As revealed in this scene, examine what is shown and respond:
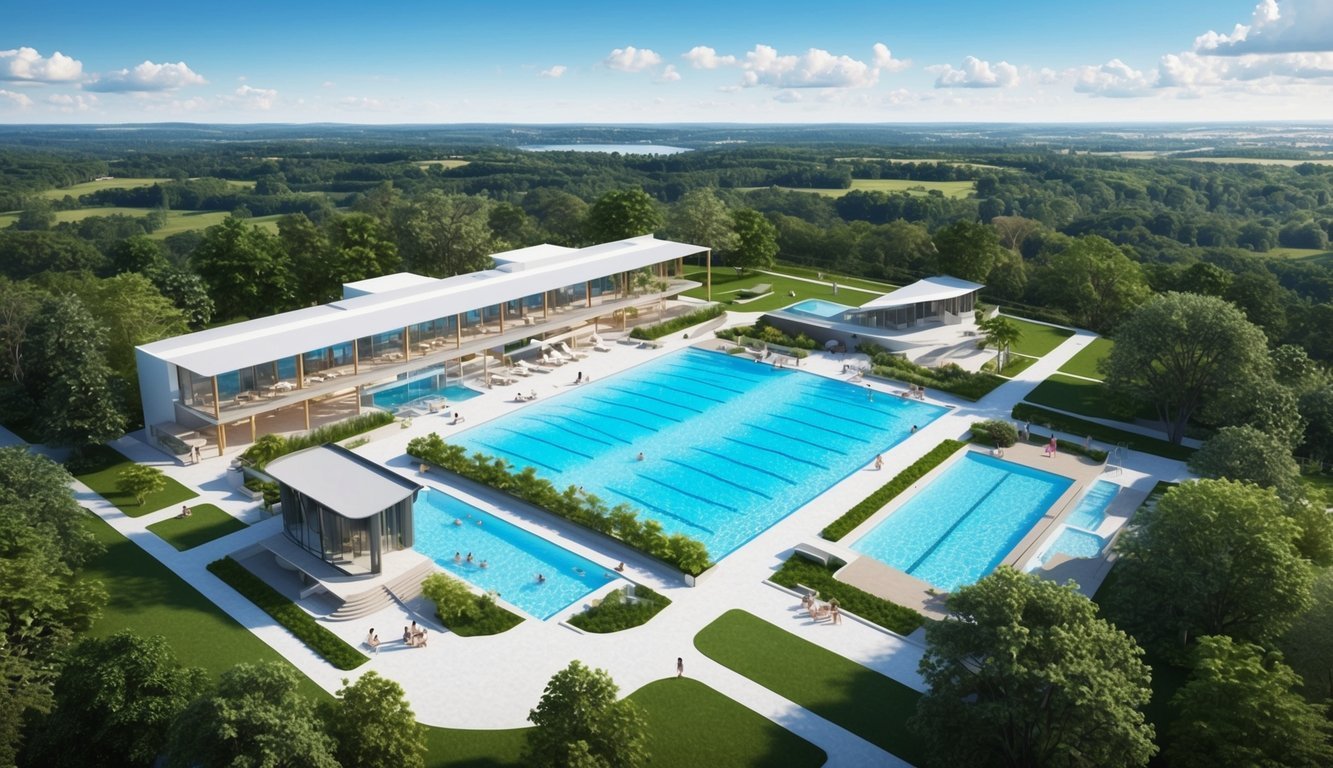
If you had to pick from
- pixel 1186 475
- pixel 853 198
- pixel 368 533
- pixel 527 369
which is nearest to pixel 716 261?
pixel 527 369

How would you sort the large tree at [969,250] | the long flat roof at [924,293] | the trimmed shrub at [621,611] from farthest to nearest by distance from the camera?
the large tree at [969,250] → the long flat roof at [924,293] → the trimmed shrub at [621,611]

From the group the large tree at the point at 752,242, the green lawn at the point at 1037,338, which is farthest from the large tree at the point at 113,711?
the large tree at the point at 752,242

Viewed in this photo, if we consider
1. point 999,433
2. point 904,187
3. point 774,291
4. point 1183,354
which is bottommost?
point 999,433

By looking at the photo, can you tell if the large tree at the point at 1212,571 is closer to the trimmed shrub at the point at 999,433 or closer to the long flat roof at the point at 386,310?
the trimmed shrub at the point at 999,433

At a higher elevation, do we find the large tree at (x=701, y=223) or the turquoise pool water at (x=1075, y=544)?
the large tree at (x=701, y=223)

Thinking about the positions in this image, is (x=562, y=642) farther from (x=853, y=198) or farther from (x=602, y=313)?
(x=853, y=198)

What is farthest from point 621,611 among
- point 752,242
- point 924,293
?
point 752,242

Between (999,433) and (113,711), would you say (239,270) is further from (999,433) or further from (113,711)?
(999,433)
